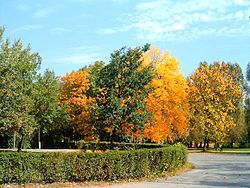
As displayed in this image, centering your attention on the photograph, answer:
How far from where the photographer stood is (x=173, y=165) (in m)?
18.0

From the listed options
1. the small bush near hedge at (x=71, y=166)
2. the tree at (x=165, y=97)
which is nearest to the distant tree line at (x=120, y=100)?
the tree at (x=165, y=97)

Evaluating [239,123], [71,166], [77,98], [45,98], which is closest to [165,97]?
[45,98]

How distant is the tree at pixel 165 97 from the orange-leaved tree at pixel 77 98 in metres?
16.6

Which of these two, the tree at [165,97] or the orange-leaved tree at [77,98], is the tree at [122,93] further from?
the orange-leaved tree at [77,98]

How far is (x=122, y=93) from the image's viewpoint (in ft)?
66.4

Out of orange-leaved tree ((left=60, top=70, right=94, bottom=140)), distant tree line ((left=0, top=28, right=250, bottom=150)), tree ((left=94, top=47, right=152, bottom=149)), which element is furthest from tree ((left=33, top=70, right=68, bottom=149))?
tree ((left=94, top=47, right=152, bottom=149))

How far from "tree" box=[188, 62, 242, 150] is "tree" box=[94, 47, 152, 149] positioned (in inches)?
906

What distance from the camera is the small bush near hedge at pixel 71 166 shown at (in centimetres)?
1324

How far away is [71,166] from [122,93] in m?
7.43

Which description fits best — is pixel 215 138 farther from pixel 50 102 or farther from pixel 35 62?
pixel 35 62

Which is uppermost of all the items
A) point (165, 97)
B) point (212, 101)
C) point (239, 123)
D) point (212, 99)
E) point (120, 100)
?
point (212, 99)

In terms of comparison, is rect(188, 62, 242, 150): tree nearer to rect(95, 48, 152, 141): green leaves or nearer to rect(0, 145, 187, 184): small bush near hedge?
rect(95, 48, 152, 141): green leaves

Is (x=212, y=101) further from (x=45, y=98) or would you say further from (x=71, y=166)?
(x=71, y=166)

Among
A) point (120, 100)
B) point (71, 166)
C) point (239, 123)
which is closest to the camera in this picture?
point (71, 166)
